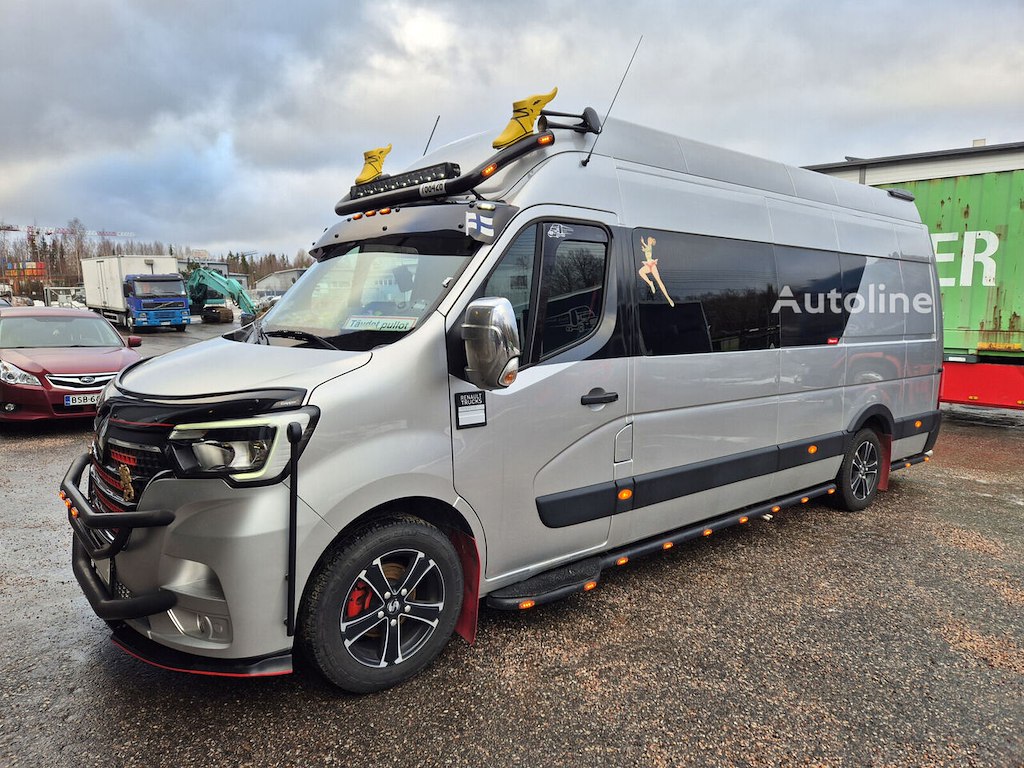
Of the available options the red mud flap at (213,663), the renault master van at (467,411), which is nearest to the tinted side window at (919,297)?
the renault master van at (467,411)

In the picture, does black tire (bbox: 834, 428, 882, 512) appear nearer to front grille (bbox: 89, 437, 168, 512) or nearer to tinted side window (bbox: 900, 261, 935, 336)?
tinted side window (bbox: 900, 261, 935, 336)

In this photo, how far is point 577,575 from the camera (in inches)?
135

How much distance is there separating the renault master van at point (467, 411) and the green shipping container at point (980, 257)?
219 inches

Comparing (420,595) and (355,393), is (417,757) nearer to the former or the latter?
(420,595)

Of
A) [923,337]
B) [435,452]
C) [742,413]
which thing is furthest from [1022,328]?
[435,452]

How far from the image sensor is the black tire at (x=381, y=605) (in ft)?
8.62

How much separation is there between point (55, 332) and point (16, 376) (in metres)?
1.35

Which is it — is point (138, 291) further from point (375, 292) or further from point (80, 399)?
point (375, 292)

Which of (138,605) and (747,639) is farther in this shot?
(747,639)

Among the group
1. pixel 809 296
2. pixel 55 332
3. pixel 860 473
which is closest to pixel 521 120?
pixel 809 296

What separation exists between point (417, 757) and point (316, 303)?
7.32 feet

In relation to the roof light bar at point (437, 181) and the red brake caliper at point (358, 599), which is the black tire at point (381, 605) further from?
the roof light bar at point (437, 181)

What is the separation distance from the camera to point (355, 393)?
2631 mm

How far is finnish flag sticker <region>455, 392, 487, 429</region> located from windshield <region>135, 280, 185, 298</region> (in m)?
29.3
